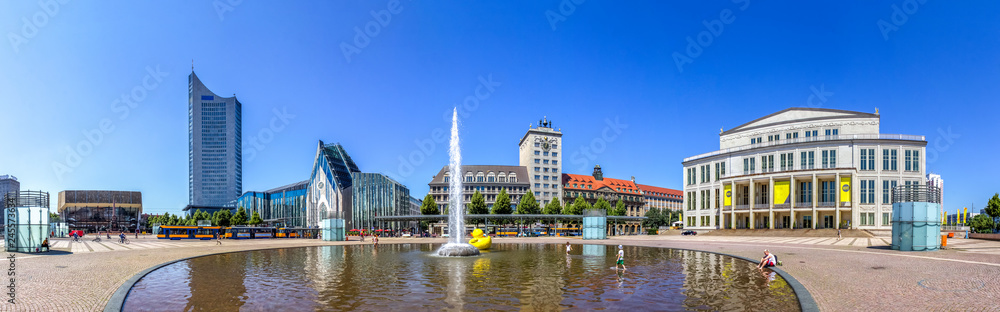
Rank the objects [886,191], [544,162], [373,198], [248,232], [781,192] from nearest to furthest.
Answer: [248,232]
[886,191]
[781,192]
[373,198]
[544,162]

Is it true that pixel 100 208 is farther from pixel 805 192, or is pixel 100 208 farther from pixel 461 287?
pixel 805 192

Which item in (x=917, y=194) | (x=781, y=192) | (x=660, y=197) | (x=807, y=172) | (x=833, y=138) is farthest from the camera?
(x=660, y=197)

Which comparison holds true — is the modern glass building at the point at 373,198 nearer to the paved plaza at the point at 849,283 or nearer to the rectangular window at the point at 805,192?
the rectangular window at the point at 805,192

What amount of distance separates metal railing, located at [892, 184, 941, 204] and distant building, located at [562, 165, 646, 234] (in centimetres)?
10096

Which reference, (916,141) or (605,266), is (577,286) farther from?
(916,141)

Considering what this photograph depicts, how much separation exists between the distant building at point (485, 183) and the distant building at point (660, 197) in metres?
59.8

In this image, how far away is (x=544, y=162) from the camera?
142 meters

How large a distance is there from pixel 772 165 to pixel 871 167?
13.0m

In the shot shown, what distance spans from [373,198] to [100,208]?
109 metres

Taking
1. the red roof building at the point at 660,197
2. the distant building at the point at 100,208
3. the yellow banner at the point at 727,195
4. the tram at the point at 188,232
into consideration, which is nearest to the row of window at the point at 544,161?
the red roof building at the point at 660,197

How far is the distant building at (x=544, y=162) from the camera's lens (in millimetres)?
140125

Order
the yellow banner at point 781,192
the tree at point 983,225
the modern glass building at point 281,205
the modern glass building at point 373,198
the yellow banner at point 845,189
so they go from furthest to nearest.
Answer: the modern glass building at point 281,205 → the modern glass building at point 373,198 → the tree at point 983,225 → the yellow banner at point 781,192 → the yellow banner at point 845,189

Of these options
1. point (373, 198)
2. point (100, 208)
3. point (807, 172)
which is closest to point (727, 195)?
point (807, 172)

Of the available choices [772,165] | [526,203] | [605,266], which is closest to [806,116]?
[772,165]
